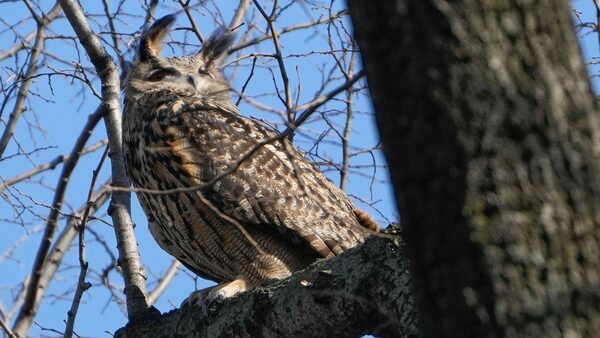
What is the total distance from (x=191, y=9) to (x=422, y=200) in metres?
3.70

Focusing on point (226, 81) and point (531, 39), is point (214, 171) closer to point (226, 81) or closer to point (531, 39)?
point (226, 81)

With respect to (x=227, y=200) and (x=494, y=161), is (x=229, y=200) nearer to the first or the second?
(x=227, y=200)

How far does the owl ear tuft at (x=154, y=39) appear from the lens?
5.99 metres

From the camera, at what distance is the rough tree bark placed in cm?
173

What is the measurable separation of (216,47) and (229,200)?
162cm

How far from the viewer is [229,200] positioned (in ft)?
15.9

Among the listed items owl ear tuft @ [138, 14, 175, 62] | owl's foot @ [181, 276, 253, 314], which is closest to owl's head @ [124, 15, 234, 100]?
owl ear tuft @ [138, 14, 175, 62]

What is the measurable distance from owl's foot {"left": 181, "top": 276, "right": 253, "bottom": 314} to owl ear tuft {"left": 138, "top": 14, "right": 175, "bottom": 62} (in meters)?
1.94

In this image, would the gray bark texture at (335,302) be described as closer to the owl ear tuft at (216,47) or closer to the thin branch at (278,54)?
the thin branch at (278,54)

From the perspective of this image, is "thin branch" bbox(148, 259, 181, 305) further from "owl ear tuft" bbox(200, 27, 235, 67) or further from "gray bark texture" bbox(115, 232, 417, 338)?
"gray bark texture" bbox(115, 232, 417, 338)

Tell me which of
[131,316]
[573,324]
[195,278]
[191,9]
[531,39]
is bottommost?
[573,324]

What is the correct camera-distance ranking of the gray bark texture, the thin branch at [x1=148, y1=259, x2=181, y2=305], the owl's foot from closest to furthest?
1. the gray bark texture
2. the owl's foot
3. the thin branch at [x1=148, y1=259, x2=181, y2=305]

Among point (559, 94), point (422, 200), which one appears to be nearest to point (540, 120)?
point (559, 94)

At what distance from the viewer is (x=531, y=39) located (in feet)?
5.84
